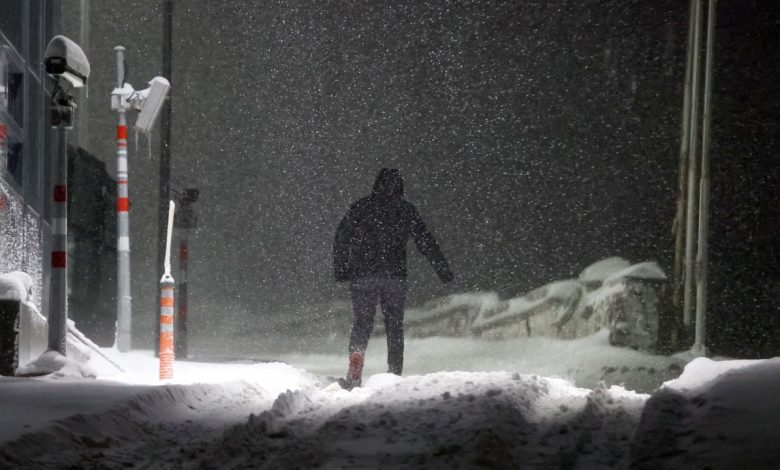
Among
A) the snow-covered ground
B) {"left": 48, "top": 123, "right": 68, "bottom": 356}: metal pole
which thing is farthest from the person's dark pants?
{"left": 48, "top": 123, "right": 68, "bottom": 356}: metal pole

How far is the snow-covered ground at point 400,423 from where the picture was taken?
12.5 feet

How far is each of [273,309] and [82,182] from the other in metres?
2.83

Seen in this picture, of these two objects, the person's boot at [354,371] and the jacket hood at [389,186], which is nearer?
the person's boot at [354,371]

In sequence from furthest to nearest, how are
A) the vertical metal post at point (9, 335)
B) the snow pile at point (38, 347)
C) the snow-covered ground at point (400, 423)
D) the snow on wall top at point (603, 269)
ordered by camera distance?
1. the snow on wall top at point (603, 269)
2. the snow pile at point (38, 347)
3. the vertical metal post at point (9, 335)
4. the snow-covered ground at point (400, 423)

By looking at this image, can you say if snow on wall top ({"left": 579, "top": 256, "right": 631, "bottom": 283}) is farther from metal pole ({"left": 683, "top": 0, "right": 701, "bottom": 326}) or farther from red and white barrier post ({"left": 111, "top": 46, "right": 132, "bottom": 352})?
red and white barrier post ({"left": 111, "top": 46, "right": 132, "bottom": 352})

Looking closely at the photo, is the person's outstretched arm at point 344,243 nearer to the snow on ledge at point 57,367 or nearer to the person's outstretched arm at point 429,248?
the person's outstretched arm at point 429,248

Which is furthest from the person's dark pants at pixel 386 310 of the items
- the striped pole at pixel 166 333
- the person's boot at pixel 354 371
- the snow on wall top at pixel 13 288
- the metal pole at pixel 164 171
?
the metal pole at pixel 164 171

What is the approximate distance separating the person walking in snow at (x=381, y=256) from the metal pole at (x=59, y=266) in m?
2.34

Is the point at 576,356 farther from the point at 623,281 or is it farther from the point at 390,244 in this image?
the point at 390,244

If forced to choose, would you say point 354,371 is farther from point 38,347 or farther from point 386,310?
point 38,347

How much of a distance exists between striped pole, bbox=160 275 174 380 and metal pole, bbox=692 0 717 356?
516 cm

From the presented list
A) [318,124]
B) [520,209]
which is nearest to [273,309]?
[318,124]

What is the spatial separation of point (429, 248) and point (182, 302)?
4039mm

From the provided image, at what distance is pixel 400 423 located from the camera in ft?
16.0
